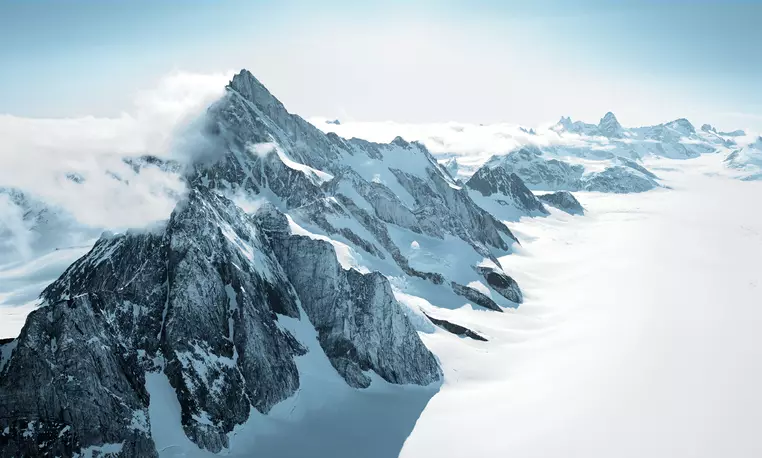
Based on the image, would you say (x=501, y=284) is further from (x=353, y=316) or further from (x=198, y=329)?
(x=198, y=329)

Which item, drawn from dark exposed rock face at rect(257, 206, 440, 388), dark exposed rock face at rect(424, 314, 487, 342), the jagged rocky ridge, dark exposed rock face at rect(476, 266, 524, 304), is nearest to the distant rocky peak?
the jagged rocky ridge

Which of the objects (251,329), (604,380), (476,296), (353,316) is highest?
(251,329)

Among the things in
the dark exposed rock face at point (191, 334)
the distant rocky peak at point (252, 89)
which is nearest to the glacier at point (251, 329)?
the dark exposed rock face at point (191, 334)

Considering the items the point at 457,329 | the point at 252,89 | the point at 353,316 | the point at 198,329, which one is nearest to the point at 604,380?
the point at 457,329

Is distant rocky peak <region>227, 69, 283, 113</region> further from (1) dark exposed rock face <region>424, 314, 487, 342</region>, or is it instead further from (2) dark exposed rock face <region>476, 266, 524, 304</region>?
(1) dark exposed rock face <region>424, 314, 487, 342</region>

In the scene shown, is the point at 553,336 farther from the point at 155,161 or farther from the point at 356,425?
the point at 155,161

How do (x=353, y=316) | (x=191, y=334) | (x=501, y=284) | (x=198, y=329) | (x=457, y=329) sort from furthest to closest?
(x=501, y=284) → (x=457, y=329) → (x=353, y=316) → (x=198, y=329) → (x=191, y=334)
